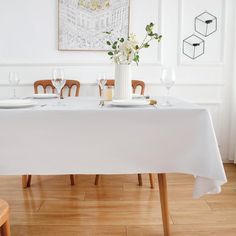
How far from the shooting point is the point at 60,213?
6.49 feet

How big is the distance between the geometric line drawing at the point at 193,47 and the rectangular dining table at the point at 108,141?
1992 mm

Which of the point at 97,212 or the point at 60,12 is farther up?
the point at 60,12

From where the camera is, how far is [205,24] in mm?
3172

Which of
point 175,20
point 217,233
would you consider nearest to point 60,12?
point 175,20

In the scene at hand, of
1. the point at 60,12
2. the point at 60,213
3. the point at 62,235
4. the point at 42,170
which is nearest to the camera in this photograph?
the point at 42,170

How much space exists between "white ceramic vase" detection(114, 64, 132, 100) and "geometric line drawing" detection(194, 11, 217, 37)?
5.71 ft

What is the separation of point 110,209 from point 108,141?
0.84 m

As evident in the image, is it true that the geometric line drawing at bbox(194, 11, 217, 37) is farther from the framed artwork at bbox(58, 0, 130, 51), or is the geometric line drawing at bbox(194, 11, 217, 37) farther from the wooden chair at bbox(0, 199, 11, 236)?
the wooden chair at bbox(0, 199, 11, 236)

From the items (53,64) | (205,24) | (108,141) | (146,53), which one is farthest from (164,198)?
(205,24)

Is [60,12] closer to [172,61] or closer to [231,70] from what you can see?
[172,61]

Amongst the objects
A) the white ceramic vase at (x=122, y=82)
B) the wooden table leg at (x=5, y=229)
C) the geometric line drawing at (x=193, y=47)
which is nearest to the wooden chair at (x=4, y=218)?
the wooden table leg at (x=5, y=229)

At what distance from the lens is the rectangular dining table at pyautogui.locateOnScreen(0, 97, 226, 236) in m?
1.33

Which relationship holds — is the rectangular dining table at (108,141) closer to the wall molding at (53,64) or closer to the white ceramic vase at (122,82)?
the white ceramic vase at (122,82)

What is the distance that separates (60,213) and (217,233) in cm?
95
